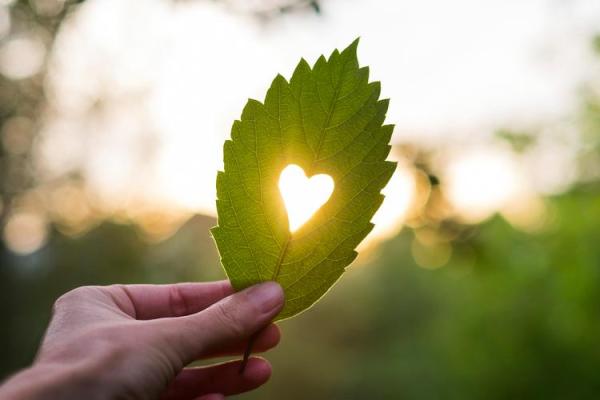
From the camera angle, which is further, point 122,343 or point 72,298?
point 72,298

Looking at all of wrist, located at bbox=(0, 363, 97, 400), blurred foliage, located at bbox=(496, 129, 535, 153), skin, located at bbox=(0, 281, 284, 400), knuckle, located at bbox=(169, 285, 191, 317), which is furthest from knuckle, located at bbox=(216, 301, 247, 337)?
blurred foliage, located at bbox=(496, 129, 535, 153)

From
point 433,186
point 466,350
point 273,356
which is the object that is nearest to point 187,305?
point 433,186

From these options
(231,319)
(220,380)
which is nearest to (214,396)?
(220,380)

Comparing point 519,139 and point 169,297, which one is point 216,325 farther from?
point 519,139

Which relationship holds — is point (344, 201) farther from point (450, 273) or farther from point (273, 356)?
point (450, 273)

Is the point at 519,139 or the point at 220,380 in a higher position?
the point at 519,139

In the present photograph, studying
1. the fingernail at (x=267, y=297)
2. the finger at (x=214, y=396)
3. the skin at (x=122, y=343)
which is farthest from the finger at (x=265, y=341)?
the fingernail at (x=267, y=297)
